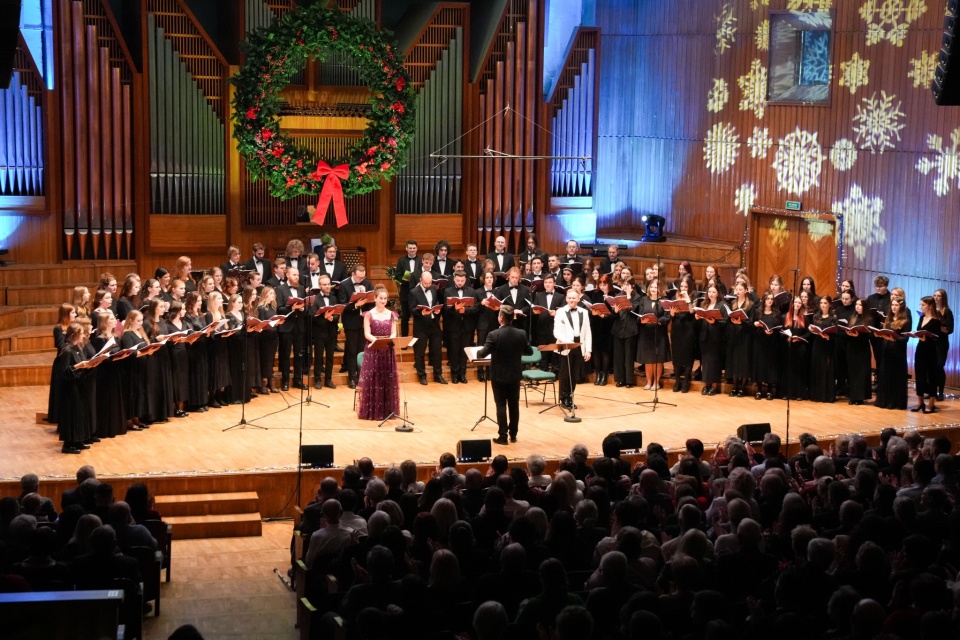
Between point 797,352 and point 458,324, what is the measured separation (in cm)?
353

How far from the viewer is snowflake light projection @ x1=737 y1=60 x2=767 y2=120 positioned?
16141 millimetres

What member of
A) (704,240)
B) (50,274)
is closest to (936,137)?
(704,240)

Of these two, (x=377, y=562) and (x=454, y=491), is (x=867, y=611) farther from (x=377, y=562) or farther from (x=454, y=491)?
(x=454, y=491)

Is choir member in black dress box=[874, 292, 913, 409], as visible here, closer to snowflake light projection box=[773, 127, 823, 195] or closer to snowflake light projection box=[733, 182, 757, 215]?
snowflake light projection box=[773, 127, 823, 195]

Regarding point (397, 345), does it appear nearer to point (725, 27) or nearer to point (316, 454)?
point (316, 454)

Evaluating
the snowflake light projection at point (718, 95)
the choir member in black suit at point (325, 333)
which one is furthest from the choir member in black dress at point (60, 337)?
the snowflake light projection at point (718, 95)

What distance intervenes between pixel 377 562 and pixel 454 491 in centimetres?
138

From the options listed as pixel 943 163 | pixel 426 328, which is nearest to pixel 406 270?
pixel 426 328

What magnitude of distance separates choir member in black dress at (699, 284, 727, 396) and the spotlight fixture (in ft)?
12.3

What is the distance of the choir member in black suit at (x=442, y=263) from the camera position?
559 inches

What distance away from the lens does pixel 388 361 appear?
1212cm

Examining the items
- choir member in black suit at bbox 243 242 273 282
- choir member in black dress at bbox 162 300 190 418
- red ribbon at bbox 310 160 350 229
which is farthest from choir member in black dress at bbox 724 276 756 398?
choir member in black dress at bbox 162 300 190 418

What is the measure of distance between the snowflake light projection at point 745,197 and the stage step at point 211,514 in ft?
28.2

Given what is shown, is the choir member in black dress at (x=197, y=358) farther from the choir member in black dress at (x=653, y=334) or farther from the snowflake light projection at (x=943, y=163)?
Result: the snowflake light projection at (x=943, y=163)
